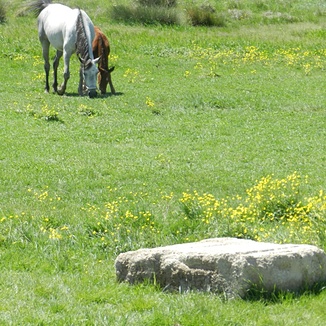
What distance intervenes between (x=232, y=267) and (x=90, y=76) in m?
15.5

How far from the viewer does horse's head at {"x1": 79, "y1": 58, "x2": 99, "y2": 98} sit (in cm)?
2134

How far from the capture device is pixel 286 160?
14.7 m

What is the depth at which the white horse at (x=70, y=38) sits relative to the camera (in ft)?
Result: 70.5

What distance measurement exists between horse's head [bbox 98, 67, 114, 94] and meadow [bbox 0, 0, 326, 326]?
0.58 meters

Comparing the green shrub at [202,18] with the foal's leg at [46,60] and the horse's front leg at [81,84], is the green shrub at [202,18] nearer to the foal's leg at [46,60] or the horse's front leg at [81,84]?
the foal's leg at [46,60]

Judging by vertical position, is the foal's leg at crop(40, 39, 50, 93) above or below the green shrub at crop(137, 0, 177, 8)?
below

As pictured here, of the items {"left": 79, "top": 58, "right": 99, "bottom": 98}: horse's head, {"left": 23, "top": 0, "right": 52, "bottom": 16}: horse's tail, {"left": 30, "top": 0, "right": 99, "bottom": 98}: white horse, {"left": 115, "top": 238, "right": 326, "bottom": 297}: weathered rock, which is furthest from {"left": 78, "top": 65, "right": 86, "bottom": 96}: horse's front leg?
{"left": 115, "top": 238, "right": 326, "bottom": 297}: weathered rock

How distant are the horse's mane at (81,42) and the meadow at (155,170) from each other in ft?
4.37

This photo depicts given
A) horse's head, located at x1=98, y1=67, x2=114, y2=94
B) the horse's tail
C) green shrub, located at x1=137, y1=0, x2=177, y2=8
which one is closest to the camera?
horse's head, located at x1=98, y1=67, x2=114, y2=94

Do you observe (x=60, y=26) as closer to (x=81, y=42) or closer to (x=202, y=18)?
(x=81, y=42)

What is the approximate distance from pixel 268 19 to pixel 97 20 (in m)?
9.23

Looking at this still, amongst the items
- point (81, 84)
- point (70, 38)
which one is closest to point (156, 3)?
point (70, 38)

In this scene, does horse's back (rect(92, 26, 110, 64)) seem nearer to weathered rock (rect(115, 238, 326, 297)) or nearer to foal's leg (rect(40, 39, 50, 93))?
foal's leg (rect(40, 39, 50, 93))

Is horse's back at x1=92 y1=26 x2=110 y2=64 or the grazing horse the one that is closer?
the grazing horse
